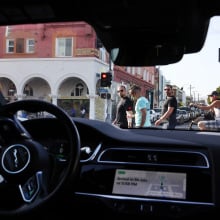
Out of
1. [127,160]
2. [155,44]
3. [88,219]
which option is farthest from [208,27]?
[88,219]

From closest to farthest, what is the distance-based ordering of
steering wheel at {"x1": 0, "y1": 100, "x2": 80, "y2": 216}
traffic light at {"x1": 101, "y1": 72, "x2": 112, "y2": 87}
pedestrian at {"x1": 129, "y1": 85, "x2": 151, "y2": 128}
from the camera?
1. steering wheel at {"x1": 0, "y1": 100, "x2": 80, "y2": 216}
2. traffic light at {"x1": 101, "y1": 72, "x2": 112, "y2": 87}
3. pedestrian at {"x1": 129, "y1": 85, "x2": 151, "y2": 128}

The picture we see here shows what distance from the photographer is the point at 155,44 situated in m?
2.45

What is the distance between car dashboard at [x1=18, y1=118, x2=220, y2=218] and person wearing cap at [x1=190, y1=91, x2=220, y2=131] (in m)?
0.70

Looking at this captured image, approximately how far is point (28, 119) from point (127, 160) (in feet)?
2.03

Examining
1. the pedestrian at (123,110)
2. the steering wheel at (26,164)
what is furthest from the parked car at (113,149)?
the pedestrian at (123,110)

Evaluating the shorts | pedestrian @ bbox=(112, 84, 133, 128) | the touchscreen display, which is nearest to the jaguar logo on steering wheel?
the touchscreen display

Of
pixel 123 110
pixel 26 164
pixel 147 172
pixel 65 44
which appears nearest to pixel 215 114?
pixel 123 110

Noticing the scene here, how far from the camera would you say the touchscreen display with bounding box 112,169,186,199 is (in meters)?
2.21

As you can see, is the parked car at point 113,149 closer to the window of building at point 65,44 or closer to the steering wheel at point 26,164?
the steering wheel at point 26,164

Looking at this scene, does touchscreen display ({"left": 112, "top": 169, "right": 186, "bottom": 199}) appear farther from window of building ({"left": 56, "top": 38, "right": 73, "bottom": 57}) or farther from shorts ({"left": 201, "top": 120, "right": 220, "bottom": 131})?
shorts ({"left": 201, "top": 120, "right": 220, "bottom": 131})

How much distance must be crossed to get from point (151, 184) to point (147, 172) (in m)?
0.07

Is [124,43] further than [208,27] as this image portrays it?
Yes

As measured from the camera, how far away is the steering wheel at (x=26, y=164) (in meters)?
1.96

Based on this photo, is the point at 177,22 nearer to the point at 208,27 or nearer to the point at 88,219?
the point at 208,27
